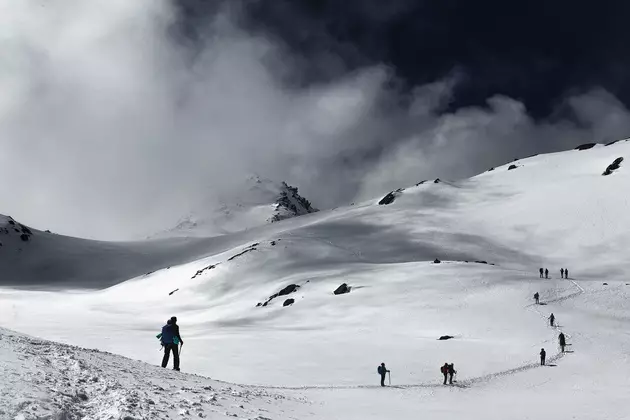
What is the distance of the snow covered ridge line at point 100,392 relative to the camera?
28.5 feet

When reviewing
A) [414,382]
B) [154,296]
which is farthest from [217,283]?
[414,382]

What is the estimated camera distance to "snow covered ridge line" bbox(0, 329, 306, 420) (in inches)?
342

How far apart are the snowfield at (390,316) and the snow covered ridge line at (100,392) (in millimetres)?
70

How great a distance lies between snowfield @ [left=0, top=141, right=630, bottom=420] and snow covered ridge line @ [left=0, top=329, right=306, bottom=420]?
Result: 7 centimetres

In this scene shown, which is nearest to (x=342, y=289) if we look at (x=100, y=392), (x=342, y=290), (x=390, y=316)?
(x=342, y=290)

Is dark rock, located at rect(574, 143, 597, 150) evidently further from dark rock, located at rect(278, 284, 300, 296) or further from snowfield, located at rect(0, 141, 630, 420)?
dark rock, located at rect(278, 284, 300, 296)

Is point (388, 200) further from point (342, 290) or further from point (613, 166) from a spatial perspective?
point (342, 290)

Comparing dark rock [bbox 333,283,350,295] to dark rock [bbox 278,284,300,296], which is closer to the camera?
dark rock [bbox 333,283,350,295]

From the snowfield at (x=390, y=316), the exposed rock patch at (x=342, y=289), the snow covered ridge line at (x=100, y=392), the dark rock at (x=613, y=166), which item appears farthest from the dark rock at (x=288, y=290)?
the dark rock at (x=613, y=166)

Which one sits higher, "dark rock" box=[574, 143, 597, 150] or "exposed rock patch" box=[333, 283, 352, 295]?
"dark rock" box=[574, 143, 597, 150]

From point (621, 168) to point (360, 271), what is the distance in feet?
320

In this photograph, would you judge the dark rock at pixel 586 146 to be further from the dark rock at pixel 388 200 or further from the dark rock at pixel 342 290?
the dark rock at pixel 342 290

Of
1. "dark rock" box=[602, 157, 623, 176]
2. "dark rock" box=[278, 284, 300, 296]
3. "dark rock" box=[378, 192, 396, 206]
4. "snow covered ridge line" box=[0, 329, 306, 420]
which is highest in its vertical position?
"dark rock" box=[602, 157, 623, 176]

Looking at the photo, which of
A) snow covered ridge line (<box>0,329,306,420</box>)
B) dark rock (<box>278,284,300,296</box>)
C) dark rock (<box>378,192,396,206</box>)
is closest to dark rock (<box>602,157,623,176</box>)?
dark rock (<box>378,192,396,206</box>)
